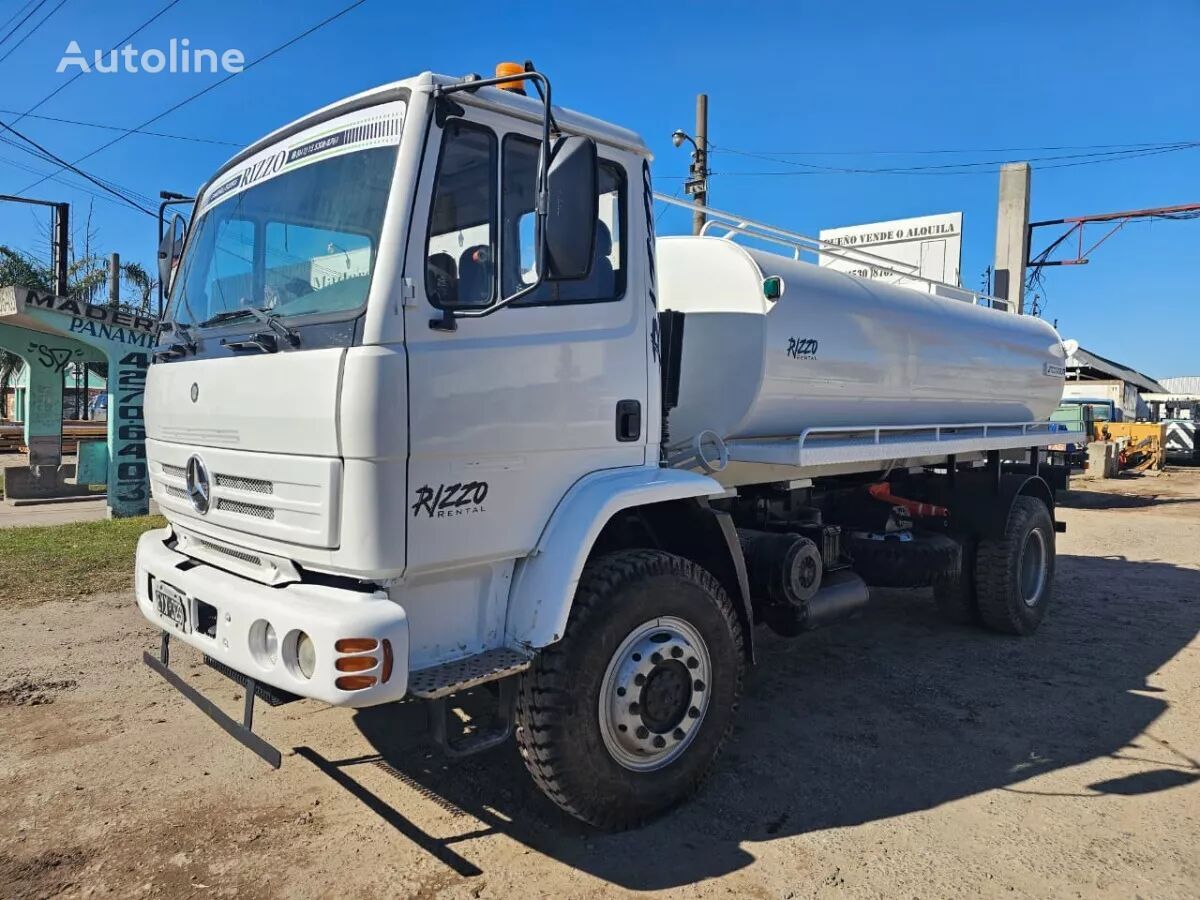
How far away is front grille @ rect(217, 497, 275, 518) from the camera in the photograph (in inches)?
117

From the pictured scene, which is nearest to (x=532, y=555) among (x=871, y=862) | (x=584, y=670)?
(x=584, y=670)

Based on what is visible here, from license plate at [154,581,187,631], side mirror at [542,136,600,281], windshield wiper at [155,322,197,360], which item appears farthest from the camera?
windshield wiper at [155,322,197,360]

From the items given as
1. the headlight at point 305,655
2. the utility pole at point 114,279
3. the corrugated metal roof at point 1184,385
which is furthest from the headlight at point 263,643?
the corrugated metal roof at point 1184,385

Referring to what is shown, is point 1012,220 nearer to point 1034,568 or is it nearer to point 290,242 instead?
point 1034,568

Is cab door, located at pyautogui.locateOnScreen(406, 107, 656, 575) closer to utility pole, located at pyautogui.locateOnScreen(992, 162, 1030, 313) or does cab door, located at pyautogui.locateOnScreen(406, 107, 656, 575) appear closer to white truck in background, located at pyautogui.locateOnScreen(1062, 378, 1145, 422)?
Result: utility pole, located at pyautogui.locateOnScreen(992, 162, 1030, 313)

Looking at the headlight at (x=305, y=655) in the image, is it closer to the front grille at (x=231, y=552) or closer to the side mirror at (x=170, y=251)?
the front grille at (x=231, y=552)

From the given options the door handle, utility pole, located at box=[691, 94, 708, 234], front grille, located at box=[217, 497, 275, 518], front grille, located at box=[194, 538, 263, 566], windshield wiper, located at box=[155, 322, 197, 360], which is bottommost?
front grille, located at box=[194, 538, 263, 566]

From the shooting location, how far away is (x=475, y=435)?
2.93 metres

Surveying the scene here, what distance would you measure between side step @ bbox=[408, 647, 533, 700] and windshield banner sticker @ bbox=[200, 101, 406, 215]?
187cm

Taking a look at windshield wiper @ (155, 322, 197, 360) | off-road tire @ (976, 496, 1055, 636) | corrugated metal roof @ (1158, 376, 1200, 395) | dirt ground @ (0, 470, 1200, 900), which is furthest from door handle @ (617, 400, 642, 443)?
corrugated metal roof @ (1158, 376, 1200, 395)

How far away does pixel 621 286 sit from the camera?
3.50m

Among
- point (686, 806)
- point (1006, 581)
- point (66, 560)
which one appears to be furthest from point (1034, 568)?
point (66, 560)

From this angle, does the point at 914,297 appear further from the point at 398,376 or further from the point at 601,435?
the point at 398,376

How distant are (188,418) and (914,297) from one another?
4.58 m
